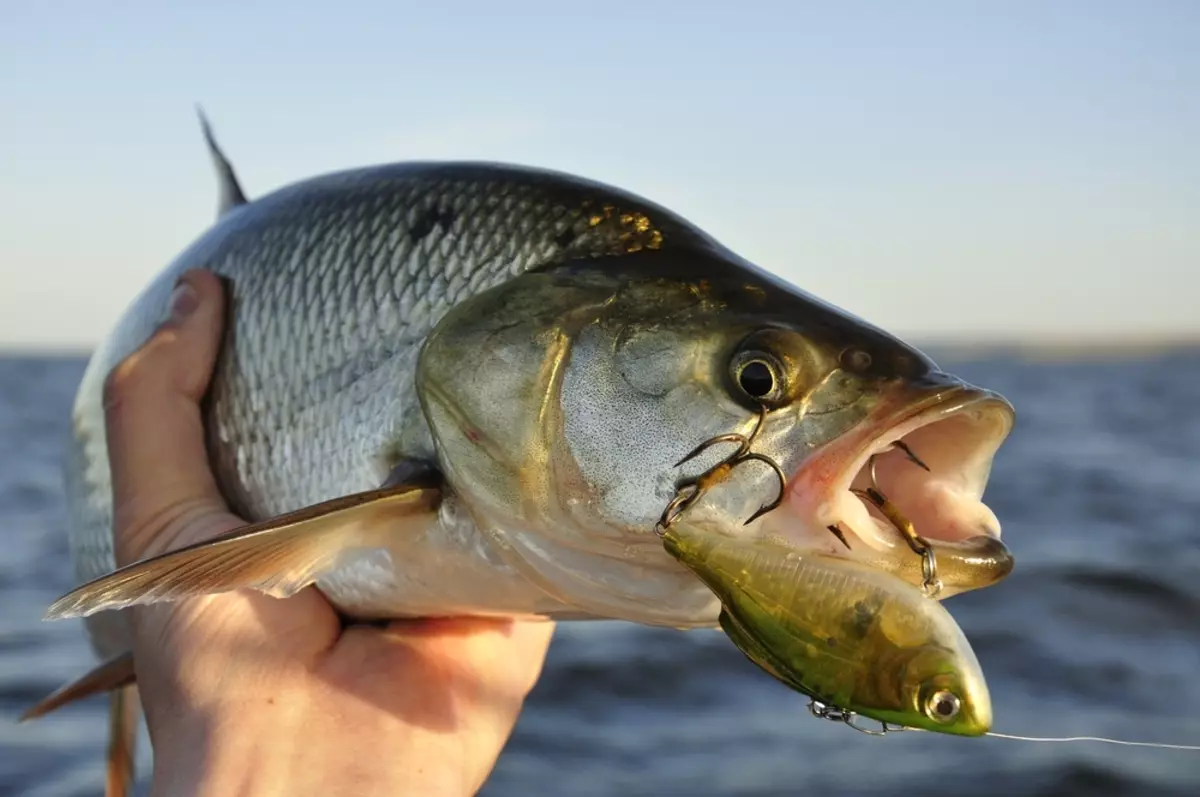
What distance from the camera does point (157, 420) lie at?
Answer: 2.89m

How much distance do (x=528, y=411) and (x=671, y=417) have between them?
1.04ft

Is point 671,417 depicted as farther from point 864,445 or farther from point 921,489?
point 921,489

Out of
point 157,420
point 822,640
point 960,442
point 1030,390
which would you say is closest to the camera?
point 822,640

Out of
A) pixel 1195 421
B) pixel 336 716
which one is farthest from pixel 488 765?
pixel 1195 421

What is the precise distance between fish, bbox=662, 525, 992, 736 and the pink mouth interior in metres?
0.09

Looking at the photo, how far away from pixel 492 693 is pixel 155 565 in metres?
1.09

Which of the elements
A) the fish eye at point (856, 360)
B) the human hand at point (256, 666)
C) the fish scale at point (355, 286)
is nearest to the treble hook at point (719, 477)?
the fish eye at point (856, 360)

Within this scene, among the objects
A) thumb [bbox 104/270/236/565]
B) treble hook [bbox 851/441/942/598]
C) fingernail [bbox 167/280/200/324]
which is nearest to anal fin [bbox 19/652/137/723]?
thumb [bbox 104/270/236/565]

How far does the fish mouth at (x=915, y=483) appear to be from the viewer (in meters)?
1.87

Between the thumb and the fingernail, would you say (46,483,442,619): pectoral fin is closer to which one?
the thumb

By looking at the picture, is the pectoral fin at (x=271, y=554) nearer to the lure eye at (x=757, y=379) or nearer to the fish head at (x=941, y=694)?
the lure eye at (x=757, y=379)

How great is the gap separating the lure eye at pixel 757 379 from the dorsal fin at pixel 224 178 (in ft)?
6.89

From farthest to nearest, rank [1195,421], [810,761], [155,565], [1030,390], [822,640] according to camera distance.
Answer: [1030,390] → [1195,421] → [810,761] → [155,565] → [822,640]

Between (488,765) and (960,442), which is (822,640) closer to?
(960,442)
